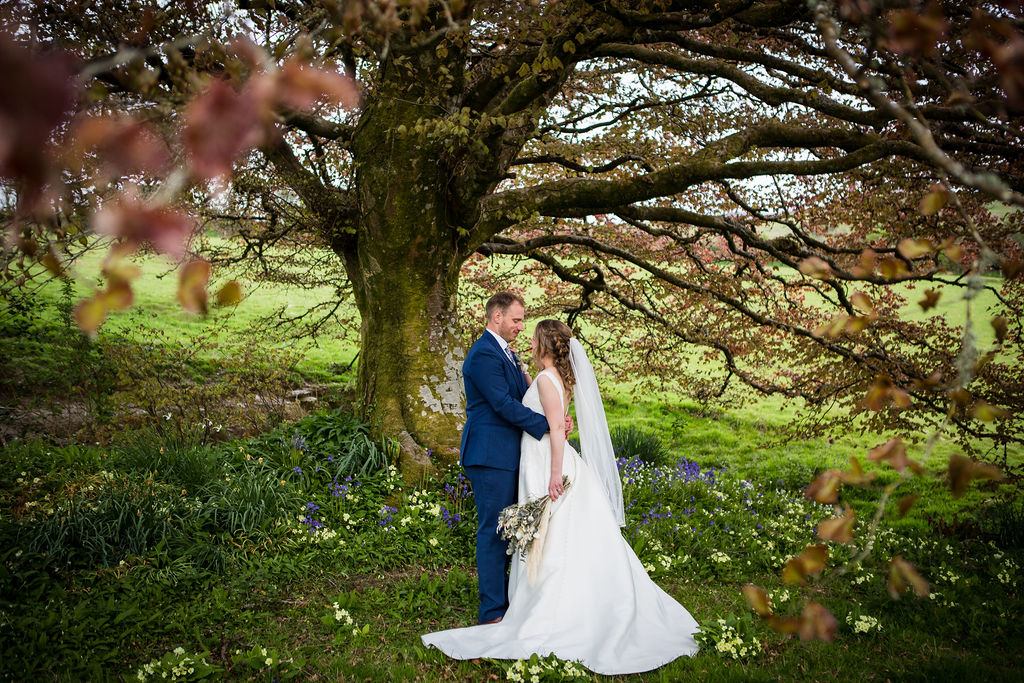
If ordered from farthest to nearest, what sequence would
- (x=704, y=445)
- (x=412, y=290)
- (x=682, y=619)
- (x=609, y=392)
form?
1. (x=609, y=392)
2. (x=704, y=445)
3. (x=412, y=290)
4. (x=682, y=619)

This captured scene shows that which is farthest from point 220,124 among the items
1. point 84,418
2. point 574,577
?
point 84,418

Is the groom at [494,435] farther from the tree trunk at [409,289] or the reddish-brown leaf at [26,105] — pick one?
the reddish-brown leaf at [26,105]

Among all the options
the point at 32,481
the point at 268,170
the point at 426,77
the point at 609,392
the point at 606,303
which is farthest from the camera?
the point at 609,392

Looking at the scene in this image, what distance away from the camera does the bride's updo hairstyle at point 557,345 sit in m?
4.78

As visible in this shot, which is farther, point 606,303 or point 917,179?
point 606,303

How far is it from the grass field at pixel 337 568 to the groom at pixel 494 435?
48 cm

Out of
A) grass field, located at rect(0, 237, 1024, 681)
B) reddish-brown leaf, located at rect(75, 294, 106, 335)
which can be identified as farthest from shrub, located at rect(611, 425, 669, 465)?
reddish-brown leaf, located at rect(75, 294, 106, 335)

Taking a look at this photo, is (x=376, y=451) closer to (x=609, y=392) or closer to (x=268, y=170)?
(x=268, y=170)

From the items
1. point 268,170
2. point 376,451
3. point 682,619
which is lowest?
point 682,619

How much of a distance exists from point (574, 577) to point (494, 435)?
118 centimetres

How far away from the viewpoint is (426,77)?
6.64 meters

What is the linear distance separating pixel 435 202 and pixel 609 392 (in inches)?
370

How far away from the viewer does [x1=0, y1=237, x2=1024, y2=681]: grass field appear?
412 cm

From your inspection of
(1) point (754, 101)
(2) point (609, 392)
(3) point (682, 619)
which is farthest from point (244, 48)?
(2) point (609, 392)
